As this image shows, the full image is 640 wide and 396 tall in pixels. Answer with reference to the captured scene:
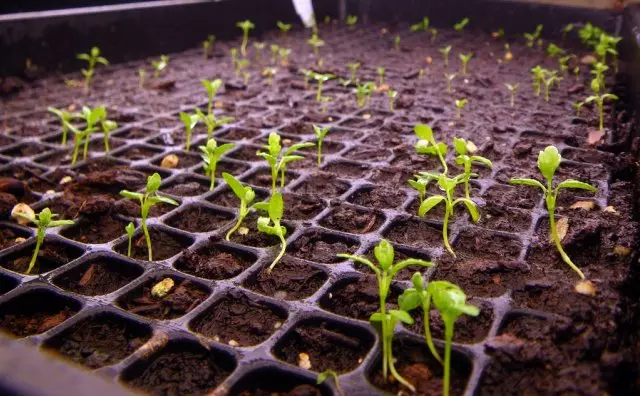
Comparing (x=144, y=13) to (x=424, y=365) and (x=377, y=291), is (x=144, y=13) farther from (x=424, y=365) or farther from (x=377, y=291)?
(x=424, y=365)

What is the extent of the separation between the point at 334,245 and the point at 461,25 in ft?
10.8

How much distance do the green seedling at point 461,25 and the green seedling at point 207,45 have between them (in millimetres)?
1842

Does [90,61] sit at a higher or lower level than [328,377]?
higher

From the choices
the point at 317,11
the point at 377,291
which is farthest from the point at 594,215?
the point at 317,11

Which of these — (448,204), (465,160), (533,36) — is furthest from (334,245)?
(533,36)

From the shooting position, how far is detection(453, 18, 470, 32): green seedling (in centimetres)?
405

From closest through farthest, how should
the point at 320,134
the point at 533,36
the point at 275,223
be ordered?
the point at 275,223 < the point at 320,134 < the point at 533,36

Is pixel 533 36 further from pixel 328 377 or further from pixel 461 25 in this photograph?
pixel 328 377

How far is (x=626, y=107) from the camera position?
2312 millimetres

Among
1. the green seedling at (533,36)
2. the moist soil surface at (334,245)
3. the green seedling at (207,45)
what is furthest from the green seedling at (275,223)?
the green seedling at (533,36)

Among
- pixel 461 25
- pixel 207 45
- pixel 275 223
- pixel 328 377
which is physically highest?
pixel 207 45

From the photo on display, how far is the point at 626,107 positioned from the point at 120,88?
7.91 ft

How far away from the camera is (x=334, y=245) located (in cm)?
132

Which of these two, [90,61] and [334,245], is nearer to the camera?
[334,245]
